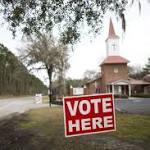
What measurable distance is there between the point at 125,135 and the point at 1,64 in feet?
290

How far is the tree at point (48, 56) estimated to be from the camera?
48594 millimetres

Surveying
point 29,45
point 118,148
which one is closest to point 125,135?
point 118,148

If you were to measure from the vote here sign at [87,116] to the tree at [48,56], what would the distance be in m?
42.4

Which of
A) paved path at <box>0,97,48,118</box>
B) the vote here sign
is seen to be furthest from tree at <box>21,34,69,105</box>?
the vote here sign

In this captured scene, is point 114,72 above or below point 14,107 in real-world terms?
above

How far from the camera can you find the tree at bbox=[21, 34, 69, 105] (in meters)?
48.6

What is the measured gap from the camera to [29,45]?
51969 mm

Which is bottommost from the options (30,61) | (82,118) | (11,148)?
(11,148)

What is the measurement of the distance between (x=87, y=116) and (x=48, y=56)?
4583cm

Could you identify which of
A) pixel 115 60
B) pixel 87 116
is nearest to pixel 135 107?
pixel 87 116

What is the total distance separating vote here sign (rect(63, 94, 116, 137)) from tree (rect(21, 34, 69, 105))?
4241cm

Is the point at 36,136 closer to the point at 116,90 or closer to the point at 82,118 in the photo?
the point at 82,118

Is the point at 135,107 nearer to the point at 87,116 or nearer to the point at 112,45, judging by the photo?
the point at 87,116

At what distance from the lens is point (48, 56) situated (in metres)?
50.1
